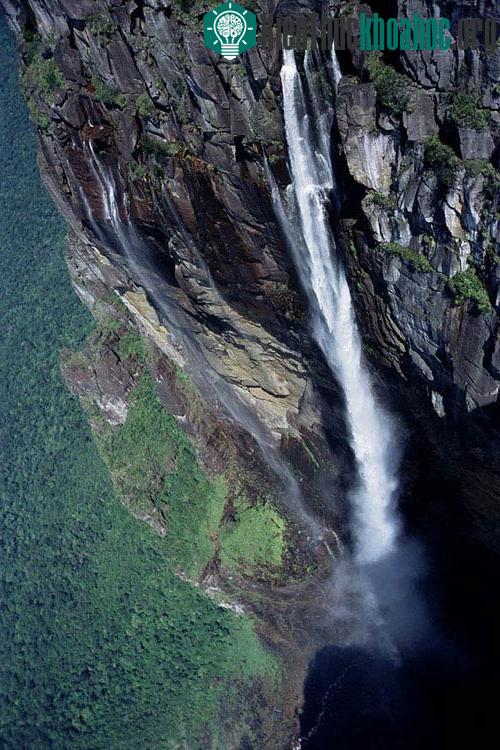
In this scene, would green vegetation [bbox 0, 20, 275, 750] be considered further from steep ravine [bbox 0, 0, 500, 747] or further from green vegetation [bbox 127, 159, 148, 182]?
green vegetation [bbox 127, 159, 148, 182]

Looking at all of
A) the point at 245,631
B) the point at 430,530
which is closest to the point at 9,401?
the point at 245,631

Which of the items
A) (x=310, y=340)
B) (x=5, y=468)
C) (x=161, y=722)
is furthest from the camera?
(x=5, y=468)

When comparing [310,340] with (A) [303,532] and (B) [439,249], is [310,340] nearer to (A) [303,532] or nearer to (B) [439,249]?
(B) [439,249]

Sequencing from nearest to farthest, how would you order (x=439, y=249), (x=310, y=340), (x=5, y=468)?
(x=439, y=249)
(x=310, y=340)
(x=5, y=468)

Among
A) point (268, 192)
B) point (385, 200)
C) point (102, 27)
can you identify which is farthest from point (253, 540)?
point (102, 27)

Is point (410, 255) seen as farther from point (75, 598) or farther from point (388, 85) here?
point (75, 598)

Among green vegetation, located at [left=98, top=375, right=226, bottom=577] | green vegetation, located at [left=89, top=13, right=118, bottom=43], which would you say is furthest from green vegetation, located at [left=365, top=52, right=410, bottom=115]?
green vegetation, located at [left=98, top=375, right=226, bottom=577]
